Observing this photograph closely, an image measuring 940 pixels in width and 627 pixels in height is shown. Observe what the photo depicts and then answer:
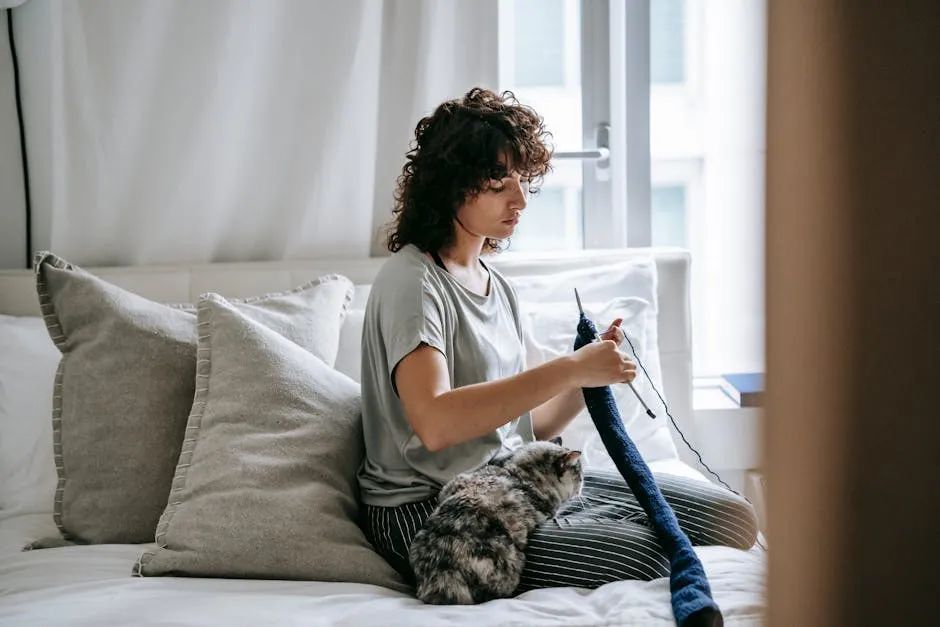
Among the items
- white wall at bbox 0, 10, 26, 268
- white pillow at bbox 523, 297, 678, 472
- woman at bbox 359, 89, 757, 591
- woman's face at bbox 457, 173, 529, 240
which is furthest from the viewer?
white wall at bbox 0, 10, 26, 268

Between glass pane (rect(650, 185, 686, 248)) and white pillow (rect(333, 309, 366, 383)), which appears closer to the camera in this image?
white pillow (rect(333, 309, 366, 383))

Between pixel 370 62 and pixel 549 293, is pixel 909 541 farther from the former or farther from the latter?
pixel 370 62

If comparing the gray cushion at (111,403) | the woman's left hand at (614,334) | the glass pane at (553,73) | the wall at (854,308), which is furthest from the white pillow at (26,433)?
the wall at (854,308)

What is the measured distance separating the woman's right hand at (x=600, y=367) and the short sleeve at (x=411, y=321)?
0.22m

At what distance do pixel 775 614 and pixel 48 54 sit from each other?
2.38m

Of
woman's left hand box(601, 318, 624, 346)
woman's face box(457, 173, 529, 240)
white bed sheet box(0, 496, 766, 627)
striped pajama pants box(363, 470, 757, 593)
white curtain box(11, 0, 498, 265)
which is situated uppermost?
white curtain box(11, 0, 498, 265)

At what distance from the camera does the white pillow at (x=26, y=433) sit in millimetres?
1792

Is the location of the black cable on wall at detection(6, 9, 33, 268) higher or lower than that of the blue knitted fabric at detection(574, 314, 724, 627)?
higher

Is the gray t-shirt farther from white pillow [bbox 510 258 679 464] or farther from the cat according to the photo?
white pillow [bbox 510 258 679 464]

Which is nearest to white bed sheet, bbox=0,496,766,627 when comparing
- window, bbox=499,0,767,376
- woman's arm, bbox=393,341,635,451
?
woman's arm, bbox=393,341,635,451

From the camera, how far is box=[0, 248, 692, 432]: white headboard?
2135mm

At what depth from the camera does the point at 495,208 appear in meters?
1.65

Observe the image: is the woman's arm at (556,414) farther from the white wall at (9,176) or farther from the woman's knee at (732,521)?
the white wall at (9,176)

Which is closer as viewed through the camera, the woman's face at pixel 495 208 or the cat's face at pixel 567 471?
the cat's face at pixel 567 471
